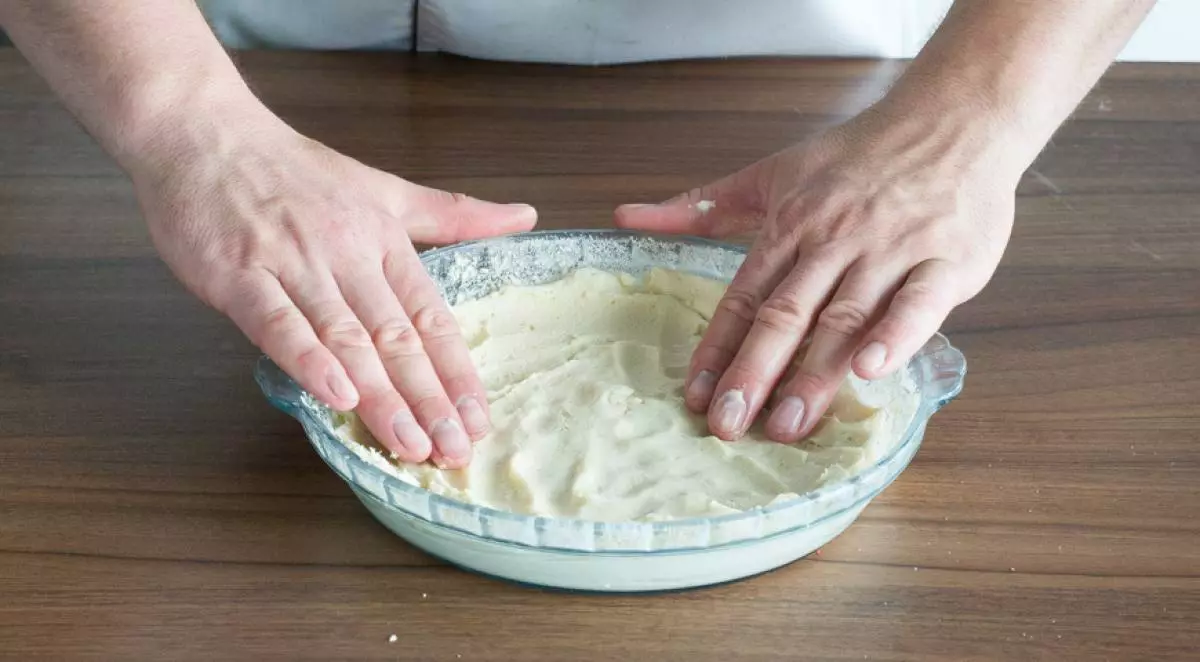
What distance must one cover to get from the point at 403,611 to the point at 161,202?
0.39 metres

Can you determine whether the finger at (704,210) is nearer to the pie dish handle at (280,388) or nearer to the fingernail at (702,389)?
the fingernail at (702,389)

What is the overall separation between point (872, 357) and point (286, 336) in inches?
15.6

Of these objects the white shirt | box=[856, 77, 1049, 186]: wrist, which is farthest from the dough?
the white shirt

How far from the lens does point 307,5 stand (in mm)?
1585

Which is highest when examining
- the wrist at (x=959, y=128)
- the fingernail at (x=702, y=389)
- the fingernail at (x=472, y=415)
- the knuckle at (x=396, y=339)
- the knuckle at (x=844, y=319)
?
the wrist at (x=959, y=128)

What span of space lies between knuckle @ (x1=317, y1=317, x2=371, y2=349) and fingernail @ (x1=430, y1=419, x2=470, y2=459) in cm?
8

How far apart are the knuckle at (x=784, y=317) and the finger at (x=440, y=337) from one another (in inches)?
8.4

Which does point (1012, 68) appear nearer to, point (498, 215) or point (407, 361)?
point (498, 215)

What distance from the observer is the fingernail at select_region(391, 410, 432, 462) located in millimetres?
865

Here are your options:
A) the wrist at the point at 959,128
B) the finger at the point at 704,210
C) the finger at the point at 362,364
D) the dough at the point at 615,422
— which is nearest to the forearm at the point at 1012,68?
the wrist at the point at 959,128

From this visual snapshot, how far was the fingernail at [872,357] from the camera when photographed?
88 cm

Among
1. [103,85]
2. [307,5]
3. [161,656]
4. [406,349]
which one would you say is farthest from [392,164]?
[161,656]

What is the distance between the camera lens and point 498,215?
1.07 m

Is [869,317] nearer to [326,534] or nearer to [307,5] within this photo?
[326,534]
